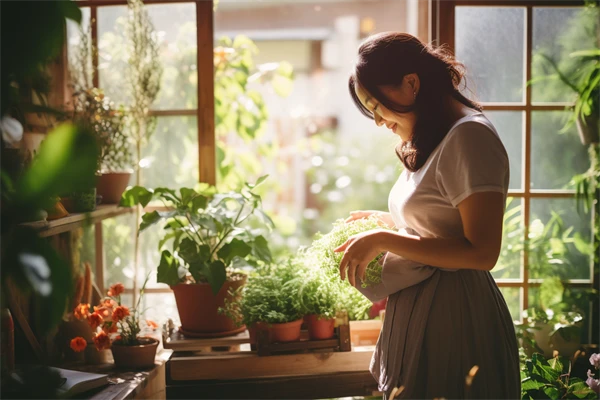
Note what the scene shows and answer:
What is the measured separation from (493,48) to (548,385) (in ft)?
4.39

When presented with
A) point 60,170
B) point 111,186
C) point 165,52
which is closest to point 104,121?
point 111,186

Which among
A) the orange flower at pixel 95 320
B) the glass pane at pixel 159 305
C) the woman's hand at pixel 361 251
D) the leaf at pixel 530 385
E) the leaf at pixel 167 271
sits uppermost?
the woman's hand at pixel 361 251

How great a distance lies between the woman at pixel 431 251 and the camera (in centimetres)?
128

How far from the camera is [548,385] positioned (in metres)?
1.64

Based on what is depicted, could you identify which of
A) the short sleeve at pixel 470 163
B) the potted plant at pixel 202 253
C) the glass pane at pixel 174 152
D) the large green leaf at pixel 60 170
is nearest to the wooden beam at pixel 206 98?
the glass pane at pixel 174 152

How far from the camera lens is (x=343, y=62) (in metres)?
5.75

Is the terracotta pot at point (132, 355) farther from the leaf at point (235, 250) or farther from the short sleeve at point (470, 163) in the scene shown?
the short sleeve at point (470, 163)

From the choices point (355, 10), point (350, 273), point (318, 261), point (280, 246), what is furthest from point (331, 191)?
point (350, 273)

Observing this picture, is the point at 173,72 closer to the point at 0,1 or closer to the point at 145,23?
the point at 145,23

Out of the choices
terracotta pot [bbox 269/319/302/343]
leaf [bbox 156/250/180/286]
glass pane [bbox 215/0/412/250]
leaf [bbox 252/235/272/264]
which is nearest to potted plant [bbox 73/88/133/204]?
leaf [bbox 156/250/180/286]

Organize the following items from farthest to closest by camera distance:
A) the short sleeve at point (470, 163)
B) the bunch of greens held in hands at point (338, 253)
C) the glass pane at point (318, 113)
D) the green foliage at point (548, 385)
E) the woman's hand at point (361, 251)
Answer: the glass pane at point (318, 113) < the green foliage at point (548, 385) < the bunch of greens held in hands at point (338, 253) < the woman's hand at point (361, 251) < the short sleeve at point (470, 163)

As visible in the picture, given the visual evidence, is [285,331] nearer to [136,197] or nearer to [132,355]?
[132,355]

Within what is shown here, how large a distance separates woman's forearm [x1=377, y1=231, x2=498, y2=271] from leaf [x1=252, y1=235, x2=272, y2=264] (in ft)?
2.67

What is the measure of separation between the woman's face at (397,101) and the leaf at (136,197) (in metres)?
0.95
